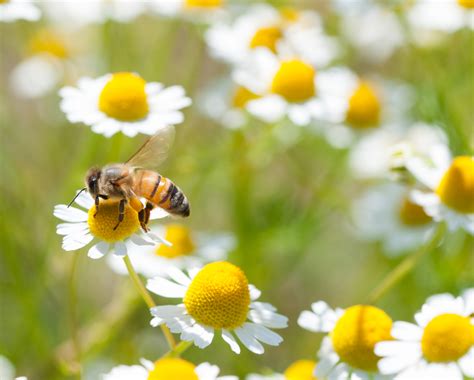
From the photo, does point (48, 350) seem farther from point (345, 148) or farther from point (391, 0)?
point (391, 0)

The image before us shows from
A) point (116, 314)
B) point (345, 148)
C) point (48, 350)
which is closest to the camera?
point (48, 350)

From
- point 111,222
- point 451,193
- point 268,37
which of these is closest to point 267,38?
point 268,37

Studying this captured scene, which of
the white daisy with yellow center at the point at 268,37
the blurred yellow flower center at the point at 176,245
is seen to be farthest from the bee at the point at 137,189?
the white daisy with yellow center at the point at 268,37

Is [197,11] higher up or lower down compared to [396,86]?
higher up

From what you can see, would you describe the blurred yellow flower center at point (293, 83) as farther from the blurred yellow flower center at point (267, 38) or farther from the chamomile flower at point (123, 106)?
the chamomile flower at point (123, 106)

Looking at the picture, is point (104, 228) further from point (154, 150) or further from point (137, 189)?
point (154, 150)

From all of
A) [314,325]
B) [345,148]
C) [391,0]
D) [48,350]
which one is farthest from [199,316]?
[391,0]
